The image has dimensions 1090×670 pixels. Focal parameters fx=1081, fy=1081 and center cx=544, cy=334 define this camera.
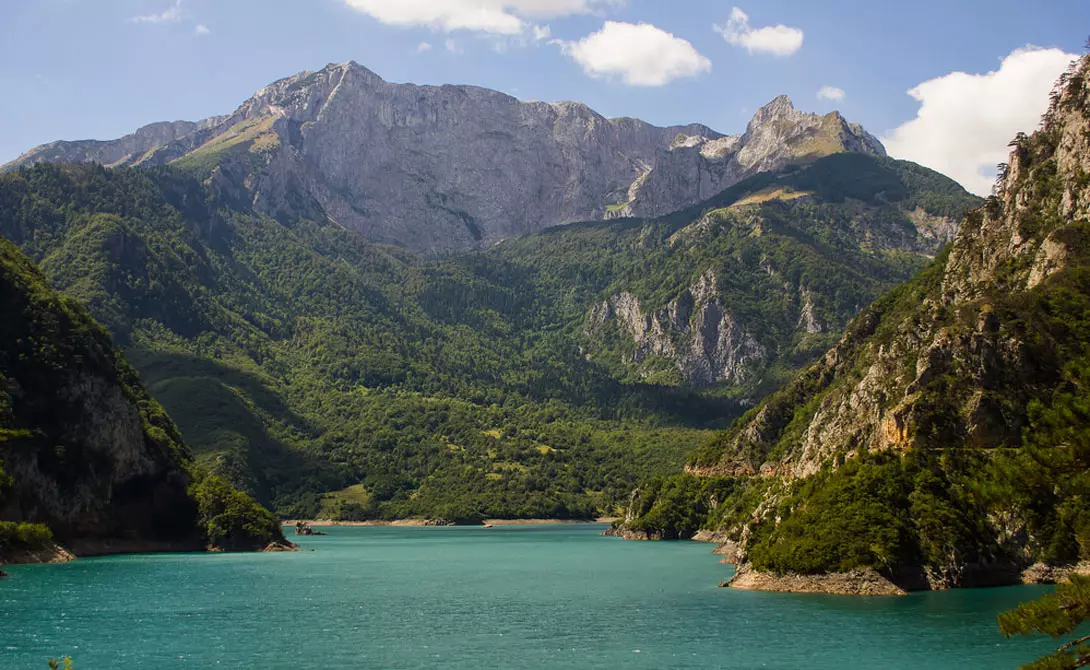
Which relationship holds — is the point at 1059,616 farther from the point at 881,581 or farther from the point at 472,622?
the point at 881,581

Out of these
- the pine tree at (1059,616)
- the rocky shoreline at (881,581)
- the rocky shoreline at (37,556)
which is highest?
the pine tree at (1059,616)

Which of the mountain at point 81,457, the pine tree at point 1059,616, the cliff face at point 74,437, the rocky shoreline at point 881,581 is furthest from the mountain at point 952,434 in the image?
the cliff face at point 74,437

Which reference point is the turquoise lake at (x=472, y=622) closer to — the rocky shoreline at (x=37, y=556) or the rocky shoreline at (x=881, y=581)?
the rocky shoreline at (x=37, y=556)

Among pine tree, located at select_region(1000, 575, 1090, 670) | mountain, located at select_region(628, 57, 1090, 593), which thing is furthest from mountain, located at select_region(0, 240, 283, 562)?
pine tree, located at select_region(1000, 575, 1090, 670)

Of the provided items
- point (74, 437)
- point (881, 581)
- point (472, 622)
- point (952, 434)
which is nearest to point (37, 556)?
point (74, 437)

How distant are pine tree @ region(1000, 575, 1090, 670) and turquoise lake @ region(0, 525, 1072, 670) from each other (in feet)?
137

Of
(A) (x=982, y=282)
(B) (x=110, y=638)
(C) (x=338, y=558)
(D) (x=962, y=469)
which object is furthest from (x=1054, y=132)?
(B) (x=110, y=638)

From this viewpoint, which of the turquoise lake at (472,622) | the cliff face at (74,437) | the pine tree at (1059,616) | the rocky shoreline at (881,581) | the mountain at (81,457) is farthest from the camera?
the cliff face at (74,437)

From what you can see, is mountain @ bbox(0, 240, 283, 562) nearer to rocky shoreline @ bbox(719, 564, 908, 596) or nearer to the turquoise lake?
the turquoise lake

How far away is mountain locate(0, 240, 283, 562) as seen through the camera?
482 ft

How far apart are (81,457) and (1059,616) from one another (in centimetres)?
15397

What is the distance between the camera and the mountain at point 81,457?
147 meters

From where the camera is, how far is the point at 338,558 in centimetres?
17475

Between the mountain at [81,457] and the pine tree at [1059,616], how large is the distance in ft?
423
